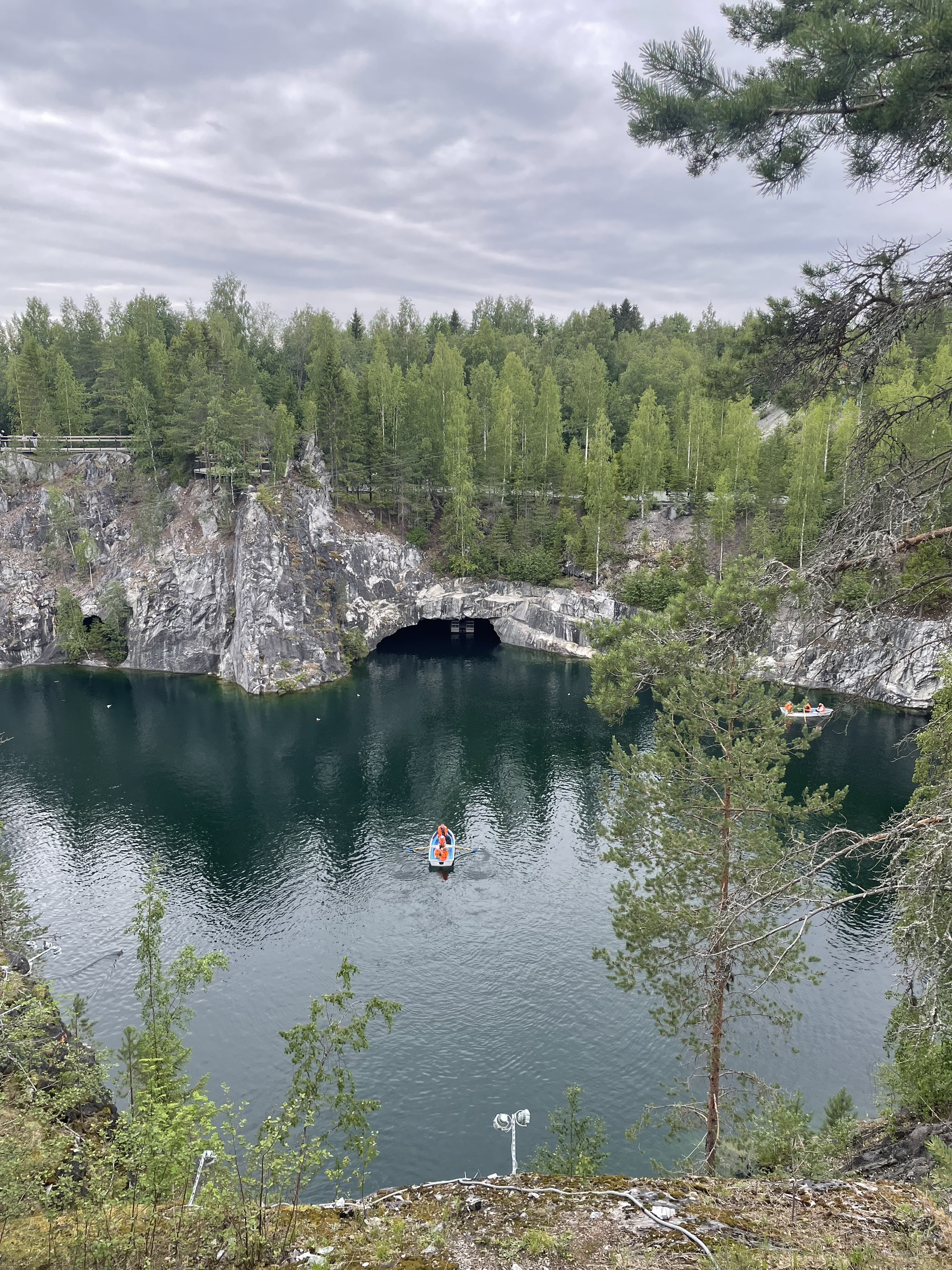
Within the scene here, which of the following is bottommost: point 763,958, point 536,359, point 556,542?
point 763,958

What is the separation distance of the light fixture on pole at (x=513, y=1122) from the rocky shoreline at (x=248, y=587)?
4514 centimetres

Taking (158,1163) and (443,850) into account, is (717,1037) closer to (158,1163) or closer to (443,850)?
(158,1163)

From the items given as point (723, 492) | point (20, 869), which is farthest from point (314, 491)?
point (20, 869)

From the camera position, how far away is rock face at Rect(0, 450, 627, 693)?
66750mm

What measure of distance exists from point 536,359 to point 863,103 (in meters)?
100

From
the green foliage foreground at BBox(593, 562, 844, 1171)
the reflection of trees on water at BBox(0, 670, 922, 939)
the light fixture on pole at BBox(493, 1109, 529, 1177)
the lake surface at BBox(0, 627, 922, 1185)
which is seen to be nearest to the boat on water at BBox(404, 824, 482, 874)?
the lake surface at BBox(0, 627, 922, 1185)

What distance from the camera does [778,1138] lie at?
1512 cm

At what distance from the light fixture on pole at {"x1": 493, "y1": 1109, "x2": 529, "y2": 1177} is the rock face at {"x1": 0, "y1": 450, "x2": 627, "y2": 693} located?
4539 centimetres

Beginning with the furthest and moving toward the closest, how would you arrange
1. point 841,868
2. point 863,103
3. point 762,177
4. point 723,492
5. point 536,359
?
point 536,359, point 723,492, point 841,868, point 762,177, point 863,103

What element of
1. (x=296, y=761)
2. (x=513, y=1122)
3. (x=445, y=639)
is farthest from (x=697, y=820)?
(x=445, y=639)

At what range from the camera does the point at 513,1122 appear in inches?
794

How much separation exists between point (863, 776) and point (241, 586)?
51162 mm

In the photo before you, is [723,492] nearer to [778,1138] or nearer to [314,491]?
[314,491]

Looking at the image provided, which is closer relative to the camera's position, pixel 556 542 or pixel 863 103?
pixel 863 103
